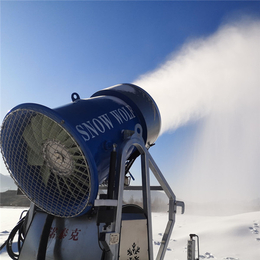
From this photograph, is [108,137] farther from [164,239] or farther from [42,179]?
[164,239]

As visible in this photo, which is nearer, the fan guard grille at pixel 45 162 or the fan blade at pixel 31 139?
the fan guard grille at pixel 45 162

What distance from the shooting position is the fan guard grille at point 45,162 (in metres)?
2.26

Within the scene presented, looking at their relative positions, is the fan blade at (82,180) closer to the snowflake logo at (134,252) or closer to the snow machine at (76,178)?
the snow machine at (76,178)

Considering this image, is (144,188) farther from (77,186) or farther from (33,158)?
(33,158)

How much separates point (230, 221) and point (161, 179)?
6404mm

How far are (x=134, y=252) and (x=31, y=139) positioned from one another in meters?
1.56

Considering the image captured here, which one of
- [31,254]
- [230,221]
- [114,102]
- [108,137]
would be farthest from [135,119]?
[230,221]

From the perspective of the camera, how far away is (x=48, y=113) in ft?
6.79

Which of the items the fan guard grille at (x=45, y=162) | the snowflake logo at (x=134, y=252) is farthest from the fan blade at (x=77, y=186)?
the snowflake logo at (x=134, y=252)

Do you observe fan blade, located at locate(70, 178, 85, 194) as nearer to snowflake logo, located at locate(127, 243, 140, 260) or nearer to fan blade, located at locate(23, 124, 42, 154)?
fan blade, located at locate(23, 124, 42, 154)

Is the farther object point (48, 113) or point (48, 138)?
point (48, 138)

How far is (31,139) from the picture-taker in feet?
8.01

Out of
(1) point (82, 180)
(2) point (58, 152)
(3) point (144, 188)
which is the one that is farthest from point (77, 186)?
(3) point (144, 188)

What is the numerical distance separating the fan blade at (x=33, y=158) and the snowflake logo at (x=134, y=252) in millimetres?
1256
